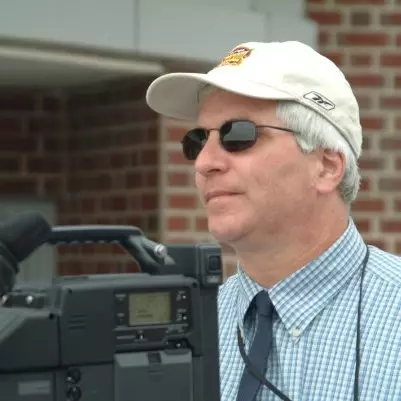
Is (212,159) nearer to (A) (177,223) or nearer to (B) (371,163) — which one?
(A) (177,223)

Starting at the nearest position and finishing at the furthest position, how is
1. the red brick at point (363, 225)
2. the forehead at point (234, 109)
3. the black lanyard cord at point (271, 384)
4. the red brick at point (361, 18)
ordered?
1. the black lanyard cord at point (271, 384)
2. the forehead at point (234, 109)
3. the red brick at point (363, 225)
4. the red brick at point (361, 18)

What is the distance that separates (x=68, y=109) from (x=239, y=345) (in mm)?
3145

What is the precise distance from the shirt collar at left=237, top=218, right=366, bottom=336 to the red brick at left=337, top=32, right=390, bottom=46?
320 cm

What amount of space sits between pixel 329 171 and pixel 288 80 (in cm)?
21

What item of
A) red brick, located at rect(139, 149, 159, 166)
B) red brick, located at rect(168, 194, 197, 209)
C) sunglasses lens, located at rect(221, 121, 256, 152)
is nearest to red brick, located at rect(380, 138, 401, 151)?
A: red brick, located at rect(168, 194, 197, 209)

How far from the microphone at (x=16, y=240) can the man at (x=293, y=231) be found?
1.75 feet

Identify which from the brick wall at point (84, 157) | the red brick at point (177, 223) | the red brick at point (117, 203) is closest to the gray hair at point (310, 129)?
the red brick at point (177, 223)

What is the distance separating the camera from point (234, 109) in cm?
243

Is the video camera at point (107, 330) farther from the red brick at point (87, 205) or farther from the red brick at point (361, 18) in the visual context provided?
the red brick at point (361, 18)

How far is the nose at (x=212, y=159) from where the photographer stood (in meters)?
2.37

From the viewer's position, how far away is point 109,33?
178 inches

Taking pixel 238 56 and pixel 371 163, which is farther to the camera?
pixel 371 163

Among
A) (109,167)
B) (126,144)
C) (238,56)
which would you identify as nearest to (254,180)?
(238,56)

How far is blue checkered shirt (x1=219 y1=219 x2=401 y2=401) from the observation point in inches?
90.7
